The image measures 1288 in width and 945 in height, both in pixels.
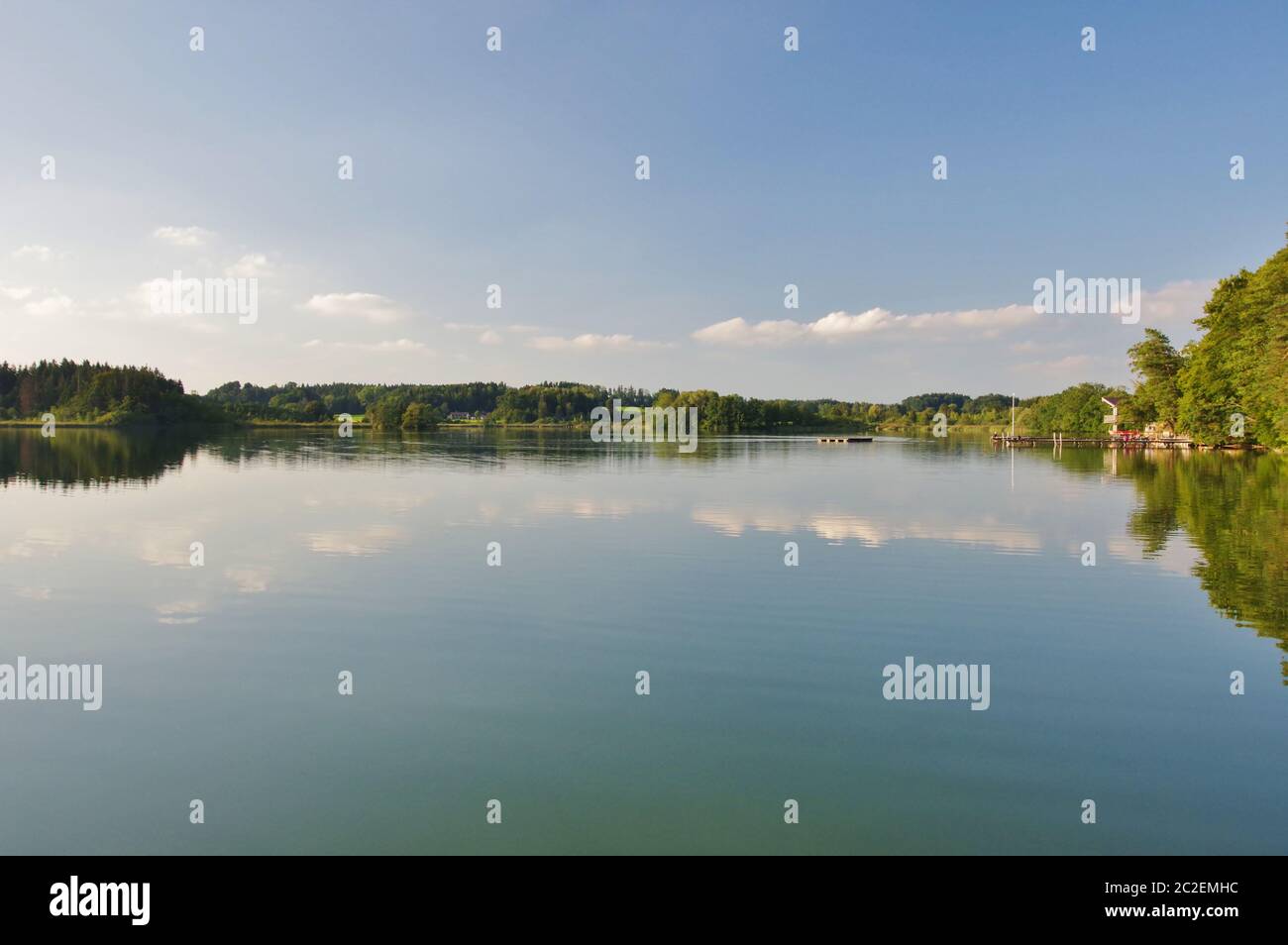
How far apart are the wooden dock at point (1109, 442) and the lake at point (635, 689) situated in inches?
3494

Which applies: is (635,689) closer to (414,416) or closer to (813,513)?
(813,513)

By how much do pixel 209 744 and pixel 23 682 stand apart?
15.5ft

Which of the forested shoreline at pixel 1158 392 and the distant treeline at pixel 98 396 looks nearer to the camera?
the forested shoreline at pixel 1158 392

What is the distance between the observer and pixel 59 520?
2875cm

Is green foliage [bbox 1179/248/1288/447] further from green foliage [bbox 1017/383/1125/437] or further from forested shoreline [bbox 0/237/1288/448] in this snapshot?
green foliage [bbox 1017/383/1125/437]

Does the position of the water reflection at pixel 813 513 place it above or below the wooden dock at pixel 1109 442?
below

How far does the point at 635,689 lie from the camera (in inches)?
473

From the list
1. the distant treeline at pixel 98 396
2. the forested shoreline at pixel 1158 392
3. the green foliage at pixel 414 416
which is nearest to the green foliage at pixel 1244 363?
the forested shoreline at pixel 1158 392

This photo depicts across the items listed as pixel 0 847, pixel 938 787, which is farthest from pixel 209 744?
pixel 938 787

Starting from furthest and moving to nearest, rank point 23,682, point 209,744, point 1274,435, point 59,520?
point 1274,435, point 59,520, point 23,682, point 209,744

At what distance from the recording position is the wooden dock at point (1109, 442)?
102938 millimetres

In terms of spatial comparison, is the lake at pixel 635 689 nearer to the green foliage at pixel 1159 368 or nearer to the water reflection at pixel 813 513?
the water reflection at pixel 813 513

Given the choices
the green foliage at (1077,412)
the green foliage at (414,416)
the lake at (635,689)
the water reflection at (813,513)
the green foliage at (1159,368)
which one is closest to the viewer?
the lake at (635,689)
